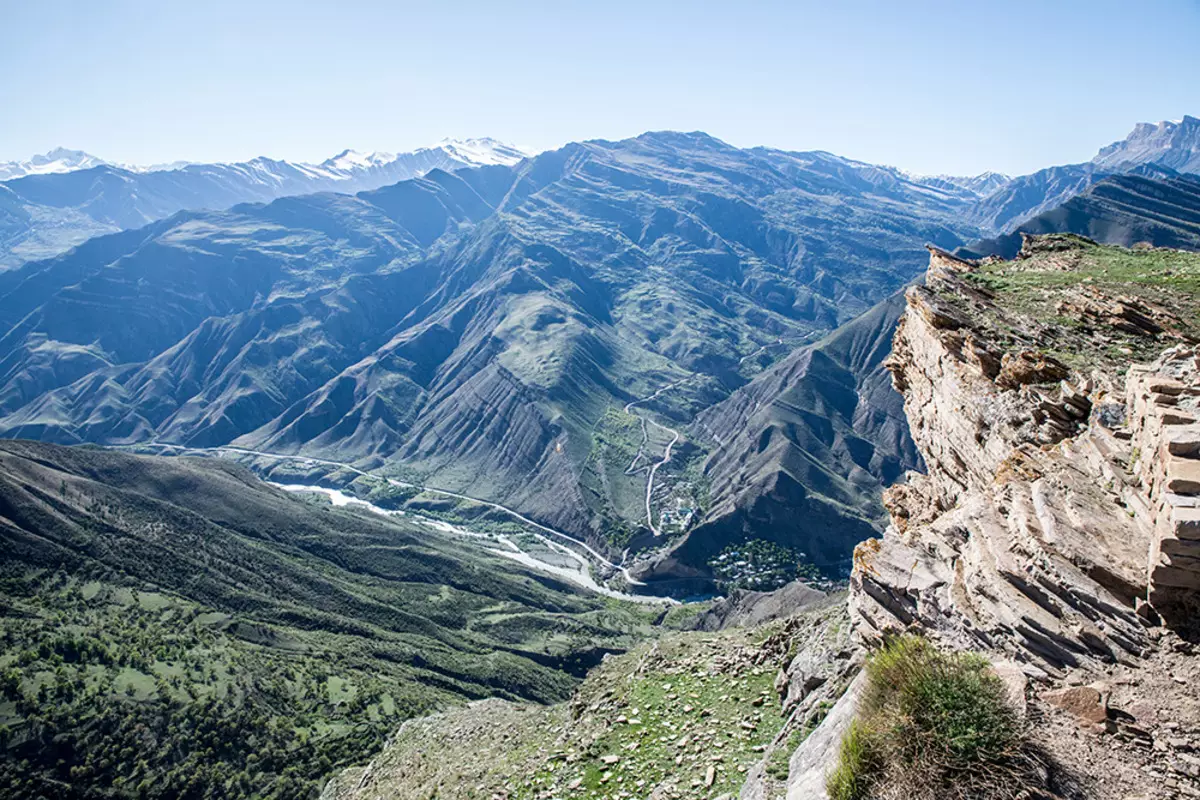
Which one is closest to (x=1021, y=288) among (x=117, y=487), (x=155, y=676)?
(x=155, y=676)

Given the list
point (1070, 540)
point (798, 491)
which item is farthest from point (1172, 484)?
point (798, 491)

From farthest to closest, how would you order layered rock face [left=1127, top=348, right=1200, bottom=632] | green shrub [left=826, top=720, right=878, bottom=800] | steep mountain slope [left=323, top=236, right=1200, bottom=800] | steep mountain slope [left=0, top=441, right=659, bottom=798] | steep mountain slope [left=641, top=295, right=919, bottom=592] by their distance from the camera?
steep mountain slope [left=641, top=295, right=919, bottom=592] → steep mountain slope [left=0, top=441, right=659, bottom=798] → layered rock face [left=1127, top=348, right=1200, bottom=632] → steep mountain slope [left=323, top=236, right=1200, bottom=800] → green shrub [left=826, top=720, right=878, bottom=800]

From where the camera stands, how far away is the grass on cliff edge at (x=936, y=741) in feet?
35.2

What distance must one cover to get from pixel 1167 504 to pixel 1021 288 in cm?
2685

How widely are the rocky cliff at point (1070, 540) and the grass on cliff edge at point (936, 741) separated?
3.07 feet

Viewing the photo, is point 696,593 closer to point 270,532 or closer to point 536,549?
point 536,549

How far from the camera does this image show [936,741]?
11.1 m

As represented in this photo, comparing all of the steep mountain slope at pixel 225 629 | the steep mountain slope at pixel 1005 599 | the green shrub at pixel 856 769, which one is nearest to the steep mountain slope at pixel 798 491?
the steep mountain slope at pixel 225 629

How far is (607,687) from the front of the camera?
3388 centimetres

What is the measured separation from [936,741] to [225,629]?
89.4 m

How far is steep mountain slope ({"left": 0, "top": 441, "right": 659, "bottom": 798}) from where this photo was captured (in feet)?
183

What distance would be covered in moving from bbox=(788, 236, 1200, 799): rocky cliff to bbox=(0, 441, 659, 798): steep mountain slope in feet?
178

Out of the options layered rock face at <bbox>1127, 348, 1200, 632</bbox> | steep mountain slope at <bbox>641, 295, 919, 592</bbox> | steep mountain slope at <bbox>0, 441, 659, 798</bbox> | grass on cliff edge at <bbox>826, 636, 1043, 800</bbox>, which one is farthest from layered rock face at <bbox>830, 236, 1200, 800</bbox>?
steep mountain slope at <bbox>641, 295, 919, 592</bbox>

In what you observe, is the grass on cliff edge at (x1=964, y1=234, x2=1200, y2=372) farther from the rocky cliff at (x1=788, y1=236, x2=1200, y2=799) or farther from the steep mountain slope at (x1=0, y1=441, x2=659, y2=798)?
the steep mountain slope at (x1=0, y1=441, x2=659, y2=798)
